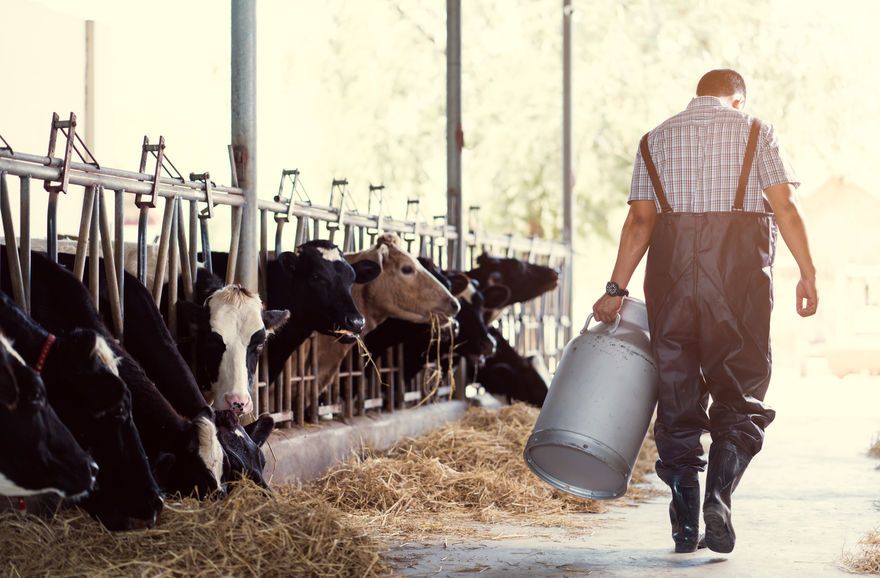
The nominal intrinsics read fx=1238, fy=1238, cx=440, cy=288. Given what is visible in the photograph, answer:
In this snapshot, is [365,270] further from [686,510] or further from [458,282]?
[686,510]

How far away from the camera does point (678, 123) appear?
16.5ft

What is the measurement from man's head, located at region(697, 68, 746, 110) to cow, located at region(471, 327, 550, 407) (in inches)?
209

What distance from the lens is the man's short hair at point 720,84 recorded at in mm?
5121

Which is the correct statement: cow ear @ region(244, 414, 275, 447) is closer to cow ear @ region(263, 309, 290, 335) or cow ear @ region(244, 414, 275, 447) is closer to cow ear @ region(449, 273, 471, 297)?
cow ear @ region(263, 309, 290, 335)

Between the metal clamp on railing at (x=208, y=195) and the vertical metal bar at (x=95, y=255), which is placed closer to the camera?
the vertical metal bar at (x=95, y=255)

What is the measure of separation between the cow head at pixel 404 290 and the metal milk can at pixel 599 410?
2.78 meters

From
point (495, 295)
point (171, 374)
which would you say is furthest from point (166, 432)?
point (495, 295)

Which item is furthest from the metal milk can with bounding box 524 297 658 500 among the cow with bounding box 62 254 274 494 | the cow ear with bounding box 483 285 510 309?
the cow ear with bounding box 483 285 510 309

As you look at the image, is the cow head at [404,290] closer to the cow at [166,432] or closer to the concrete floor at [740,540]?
the concrete floor at [740,540]

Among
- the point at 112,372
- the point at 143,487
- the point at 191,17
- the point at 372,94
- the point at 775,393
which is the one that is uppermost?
the point at 191,17

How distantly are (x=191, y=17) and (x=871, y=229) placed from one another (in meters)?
16.0

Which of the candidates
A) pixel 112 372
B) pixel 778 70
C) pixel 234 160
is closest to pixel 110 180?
pixel 234 160

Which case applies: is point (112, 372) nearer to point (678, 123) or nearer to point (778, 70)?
point (678, 123)

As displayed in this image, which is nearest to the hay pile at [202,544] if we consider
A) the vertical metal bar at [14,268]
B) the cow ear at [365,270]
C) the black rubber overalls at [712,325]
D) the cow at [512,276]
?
the vertical metal bar at [14,268]
